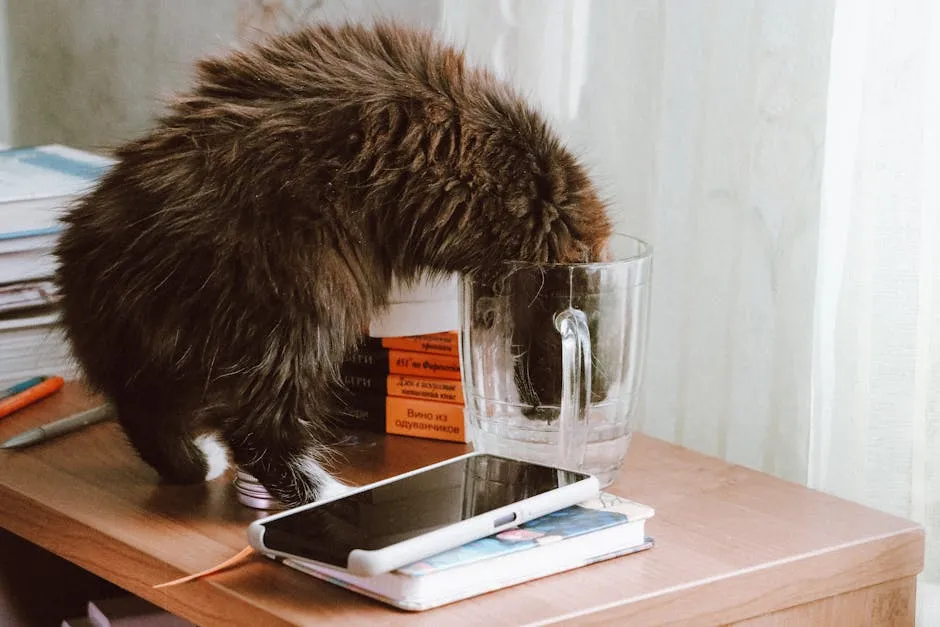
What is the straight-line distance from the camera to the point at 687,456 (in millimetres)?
999

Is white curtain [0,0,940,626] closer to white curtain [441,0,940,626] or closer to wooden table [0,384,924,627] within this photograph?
white curtain [441,0,940,626]

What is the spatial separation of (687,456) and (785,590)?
0.22 meters

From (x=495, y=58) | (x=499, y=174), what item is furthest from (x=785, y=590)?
(x=495, y=58)

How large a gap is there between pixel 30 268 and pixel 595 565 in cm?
63

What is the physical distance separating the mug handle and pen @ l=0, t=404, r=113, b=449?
14.5 inches

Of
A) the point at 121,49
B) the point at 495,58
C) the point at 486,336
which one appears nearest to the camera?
the point at 486,336

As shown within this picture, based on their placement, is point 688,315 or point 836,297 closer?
point 836,297

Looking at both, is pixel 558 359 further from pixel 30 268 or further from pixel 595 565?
pixel 30 268

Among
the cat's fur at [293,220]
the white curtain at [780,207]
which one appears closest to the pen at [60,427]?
the cat's fur at [293,220]

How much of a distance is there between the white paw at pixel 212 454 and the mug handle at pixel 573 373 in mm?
259

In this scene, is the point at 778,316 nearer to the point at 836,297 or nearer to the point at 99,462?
the point at 836,297

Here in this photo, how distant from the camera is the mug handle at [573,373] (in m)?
0.84

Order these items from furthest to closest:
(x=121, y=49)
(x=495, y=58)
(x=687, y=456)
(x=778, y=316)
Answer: (x=121, y=49)
(x=495, y=58)
(x=778, y=316)
(x=687, y=456)

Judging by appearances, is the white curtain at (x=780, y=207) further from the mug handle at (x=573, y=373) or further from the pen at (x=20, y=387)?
the pen at (x=20, y=387)
